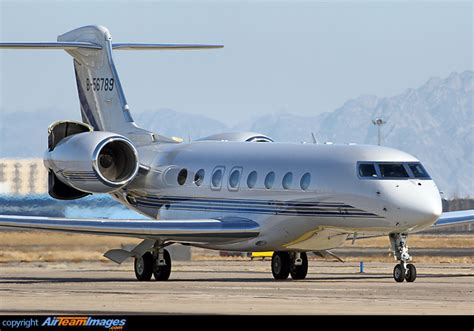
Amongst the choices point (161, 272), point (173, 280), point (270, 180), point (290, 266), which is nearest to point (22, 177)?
point (161, 272)

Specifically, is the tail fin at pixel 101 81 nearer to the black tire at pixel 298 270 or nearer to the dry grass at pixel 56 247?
the dry grass at pixel 56 247

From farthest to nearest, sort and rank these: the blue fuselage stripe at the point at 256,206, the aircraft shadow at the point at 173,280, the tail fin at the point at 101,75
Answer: the tail fin at the point at 101,75 → the aircraft shadow at the point at 173,280 → the blue fuselage stripe at the point at 256,206

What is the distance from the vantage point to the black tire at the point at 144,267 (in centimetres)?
3675

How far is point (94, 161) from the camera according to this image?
37812 mm

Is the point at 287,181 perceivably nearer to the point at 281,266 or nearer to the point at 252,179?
the point at 252,179

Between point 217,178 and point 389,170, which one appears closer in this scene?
point 389,170

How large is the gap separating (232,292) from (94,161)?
29.2ft

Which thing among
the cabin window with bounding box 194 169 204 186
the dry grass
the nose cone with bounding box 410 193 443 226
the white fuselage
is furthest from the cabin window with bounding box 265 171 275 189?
the dry grass

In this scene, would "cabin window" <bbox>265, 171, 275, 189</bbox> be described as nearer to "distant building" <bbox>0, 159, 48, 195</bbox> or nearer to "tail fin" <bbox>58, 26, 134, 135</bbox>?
"tail fin" <bbox>58, 26, 134, 135</bbox>

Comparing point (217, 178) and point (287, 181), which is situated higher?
point (217, 178)

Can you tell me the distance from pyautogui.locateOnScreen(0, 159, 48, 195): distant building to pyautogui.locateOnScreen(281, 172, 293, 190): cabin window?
11.7m

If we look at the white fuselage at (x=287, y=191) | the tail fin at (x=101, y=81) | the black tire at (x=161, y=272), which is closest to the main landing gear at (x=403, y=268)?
the white fuselage at (x=287, y=191)

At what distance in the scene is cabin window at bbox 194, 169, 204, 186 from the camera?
3891 cm

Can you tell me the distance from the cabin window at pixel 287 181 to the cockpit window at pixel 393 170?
2450 mm
